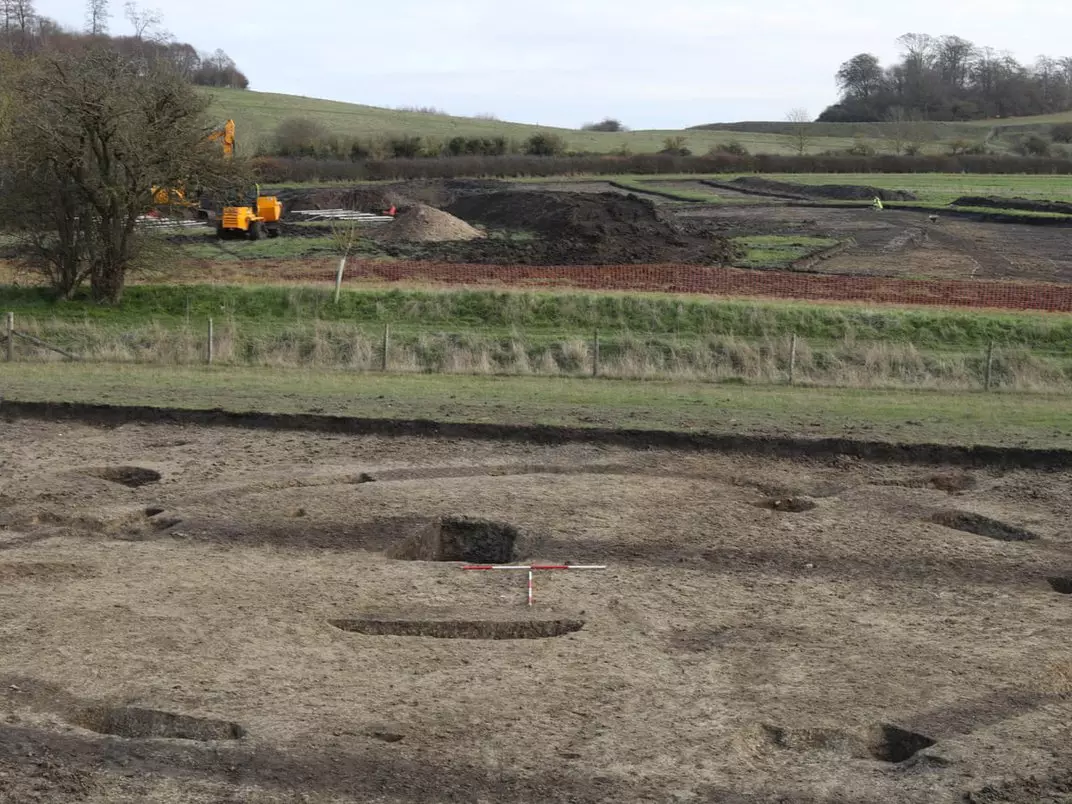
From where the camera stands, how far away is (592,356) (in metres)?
27.4

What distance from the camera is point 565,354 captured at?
27234 millimetres

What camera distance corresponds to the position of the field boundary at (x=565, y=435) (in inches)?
716

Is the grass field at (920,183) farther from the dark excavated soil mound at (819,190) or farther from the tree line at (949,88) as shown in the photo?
the tree line at (949,88)

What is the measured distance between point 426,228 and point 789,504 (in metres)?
34.7

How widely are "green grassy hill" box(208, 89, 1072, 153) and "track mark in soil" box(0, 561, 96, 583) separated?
96857 mm

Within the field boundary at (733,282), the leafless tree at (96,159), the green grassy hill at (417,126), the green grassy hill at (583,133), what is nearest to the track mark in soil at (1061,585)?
the field boundary at (733,282)

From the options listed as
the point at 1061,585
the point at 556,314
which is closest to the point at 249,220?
the point at 556,314

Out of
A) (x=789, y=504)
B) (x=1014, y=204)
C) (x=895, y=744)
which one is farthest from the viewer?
(x=1014, y=204)

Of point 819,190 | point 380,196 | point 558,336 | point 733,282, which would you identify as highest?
point 819,190

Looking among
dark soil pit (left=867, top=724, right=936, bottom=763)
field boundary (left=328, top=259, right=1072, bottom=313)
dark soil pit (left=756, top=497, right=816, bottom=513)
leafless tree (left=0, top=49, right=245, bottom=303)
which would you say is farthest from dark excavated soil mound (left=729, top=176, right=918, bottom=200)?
dark soil pit (left=867, top=724, right=936, bottom=763)

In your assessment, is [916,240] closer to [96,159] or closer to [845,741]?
[96,159]

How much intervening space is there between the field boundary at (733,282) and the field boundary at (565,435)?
1574 cm

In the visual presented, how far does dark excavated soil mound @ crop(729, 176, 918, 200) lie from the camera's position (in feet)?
245

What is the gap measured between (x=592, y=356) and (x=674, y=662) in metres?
17.2
